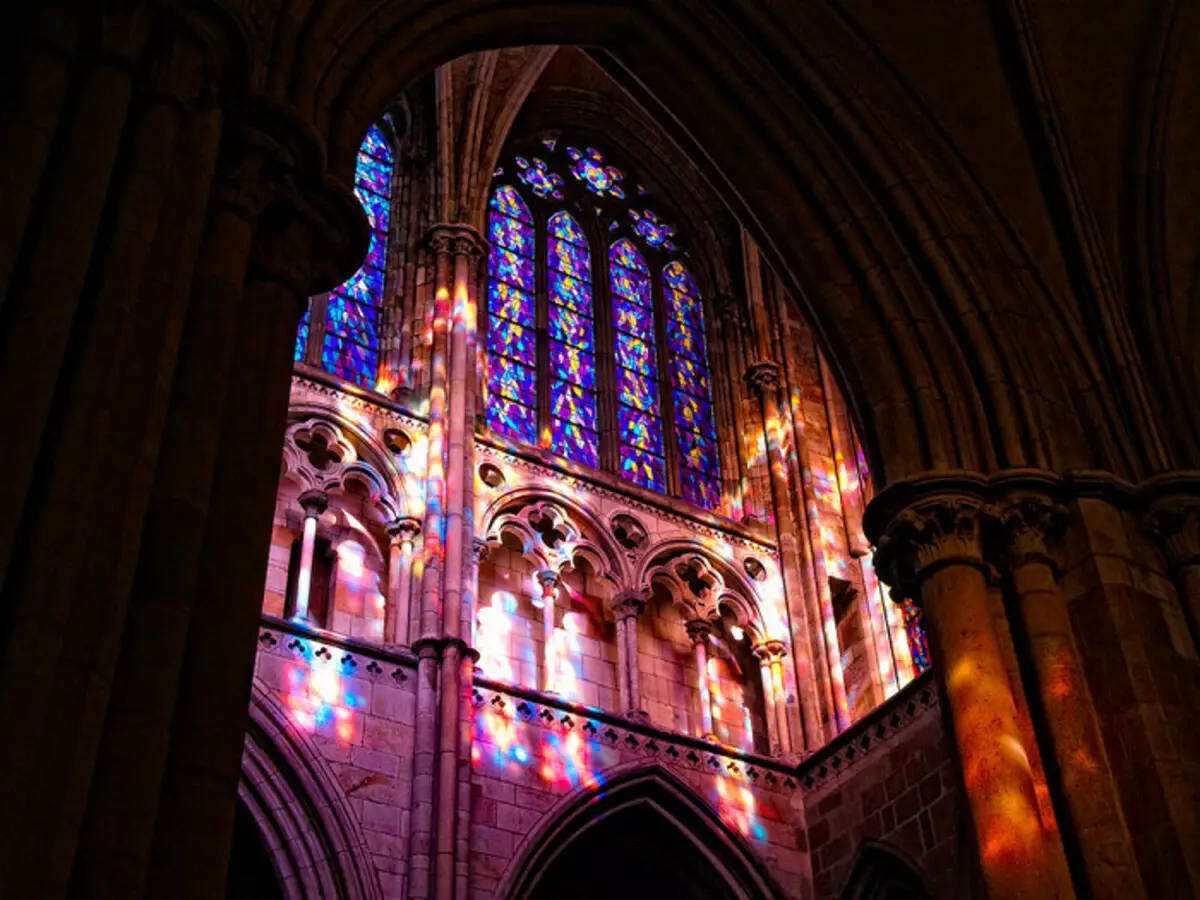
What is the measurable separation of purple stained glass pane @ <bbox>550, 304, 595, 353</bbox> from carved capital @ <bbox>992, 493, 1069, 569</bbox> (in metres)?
7.77

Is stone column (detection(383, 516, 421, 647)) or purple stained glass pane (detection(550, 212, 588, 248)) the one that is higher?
purple stained glass pane (detection(550, 212, 588, 248))

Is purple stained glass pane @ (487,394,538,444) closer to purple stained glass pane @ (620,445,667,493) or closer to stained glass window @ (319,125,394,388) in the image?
purple stained glass pane @ (620,445,667,493)

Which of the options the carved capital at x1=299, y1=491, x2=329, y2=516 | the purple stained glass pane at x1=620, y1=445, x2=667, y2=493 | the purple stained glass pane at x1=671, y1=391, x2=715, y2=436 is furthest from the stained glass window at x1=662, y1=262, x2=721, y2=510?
the carved capital at x1=299, y1=491, x2=329, y2=516

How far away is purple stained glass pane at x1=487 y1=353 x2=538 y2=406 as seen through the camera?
13.8 m

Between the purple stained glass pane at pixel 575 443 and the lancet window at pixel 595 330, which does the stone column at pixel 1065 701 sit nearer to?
the lancet window at pixel 595 330

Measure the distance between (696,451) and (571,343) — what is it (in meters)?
1.59

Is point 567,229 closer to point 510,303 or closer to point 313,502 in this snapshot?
point 510,303

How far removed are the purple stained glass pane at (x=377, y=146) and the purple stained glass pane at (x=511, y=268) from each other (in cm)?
137

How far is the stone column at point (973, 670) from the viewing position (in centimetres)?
624

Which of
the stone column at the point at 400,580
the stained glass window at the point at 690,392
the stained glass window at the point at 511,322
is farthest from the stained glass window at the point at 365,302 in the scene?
the stained glass window at the point at 690,392

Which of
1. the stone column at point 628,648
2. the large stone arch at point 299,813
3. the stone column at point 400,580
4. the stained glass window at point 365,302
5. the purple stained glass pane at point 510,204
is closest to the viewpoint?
the large stone arch at point 299,813

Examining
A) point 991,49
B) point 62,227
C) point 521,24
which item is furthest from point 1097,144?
point 62,227

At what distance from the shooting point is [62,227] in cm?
454

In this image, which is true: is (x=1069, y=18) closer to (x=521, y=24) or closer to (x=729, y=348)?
(x=521, y=24)
